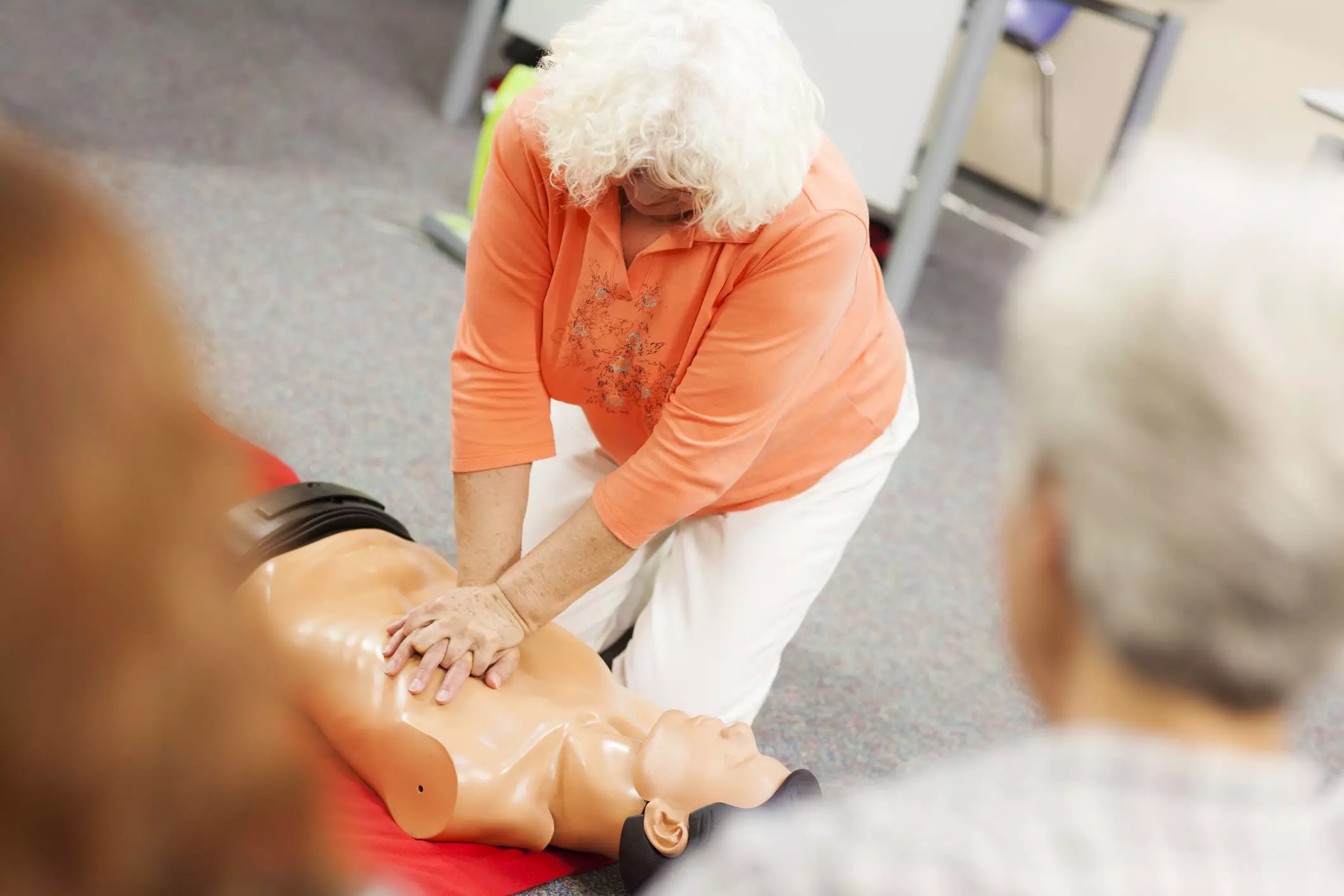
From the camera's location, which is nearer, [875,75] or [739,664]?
[739,664]

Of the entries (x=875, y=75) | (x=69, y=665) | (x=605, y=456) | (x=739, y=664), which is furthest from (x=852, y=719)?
(x=875, y=75)

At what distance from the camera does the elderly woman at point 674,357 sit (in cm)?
135

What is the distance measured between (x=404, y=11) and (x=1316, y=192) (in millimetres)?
4971

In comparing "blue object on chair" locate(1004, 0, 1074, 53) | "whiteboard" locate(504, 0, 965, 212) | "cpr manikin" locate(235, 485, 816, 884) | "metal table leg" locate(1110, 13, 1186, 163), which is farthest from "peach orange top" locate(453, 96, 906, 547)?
"blue object on chair" locate(1004, 0, 1074, 53)

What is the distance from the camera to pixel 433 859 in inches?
54.1

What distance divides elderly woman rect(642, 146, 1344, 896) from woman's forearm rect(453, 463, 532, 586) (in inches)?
42.1

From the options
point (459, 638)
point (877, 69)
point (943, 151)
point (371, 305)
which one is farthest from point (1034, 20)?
point (459, 638)

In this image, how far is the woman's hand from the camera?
4.66 feet

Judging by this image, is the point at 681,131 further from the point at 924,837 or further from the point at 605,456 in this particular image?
the point at 924,837

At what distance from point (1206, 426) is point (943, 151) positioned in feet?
10.1

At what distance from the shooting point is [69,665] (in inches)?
15.7

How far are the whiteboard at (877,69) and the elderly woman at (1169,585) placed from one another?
2827 mm

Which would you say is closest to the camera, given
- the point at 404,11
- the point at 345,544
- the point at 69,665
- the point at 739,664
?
the point at 69,665

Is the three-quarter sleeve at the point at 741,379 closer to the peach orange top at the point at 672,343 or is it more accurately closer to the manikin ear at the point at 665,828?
the peach orange top at the point at 672,343
